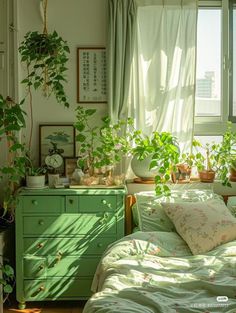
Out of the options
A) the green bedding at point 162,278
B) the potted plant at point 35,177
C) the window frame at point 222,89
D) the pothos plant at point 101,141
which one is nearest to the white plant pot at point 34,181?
the potted plant at point 35,177

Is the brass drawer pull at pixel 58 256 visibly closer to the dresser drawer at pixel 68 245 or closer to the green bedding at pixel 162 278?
the dresser drawer at pixel 68 245

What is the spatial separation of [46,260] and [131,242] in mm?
806

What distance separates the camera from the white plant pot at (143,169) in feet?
11.5

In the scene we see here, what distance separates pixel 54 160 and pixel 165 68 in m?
1.16

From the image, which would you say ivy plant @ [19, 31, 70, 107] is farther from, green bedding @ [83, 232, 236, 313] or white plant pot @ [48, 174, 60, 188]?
green bedding @ [83, 232, 236, 313]

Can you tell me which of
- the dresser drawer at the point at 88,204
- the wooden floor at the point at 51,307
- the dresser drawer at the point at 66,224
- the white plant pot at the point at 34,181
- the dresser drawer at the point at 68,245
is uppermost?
the white plant pot at the point at 34,181

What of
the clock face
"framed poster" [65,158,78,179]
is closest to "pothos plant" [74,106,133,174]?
"framed poster" [65,158,78,179]

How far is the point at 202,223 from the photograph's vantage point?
2.95m

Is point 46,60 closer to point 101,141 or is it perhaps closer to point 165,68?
point 101,141

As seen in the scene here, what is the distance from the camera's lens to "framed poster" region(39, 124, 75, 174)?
3.70 metres

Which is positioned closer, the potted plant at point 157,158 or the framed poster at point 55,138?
the potted plant at point 157,158

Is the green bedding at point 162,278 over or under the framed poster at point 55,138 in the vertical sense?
under

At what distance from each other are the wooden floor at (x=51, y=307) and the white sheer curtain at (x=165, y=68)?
1.47 meters

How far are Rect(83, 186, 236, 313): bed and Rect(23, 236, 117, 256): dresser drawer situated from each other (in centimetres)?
34
